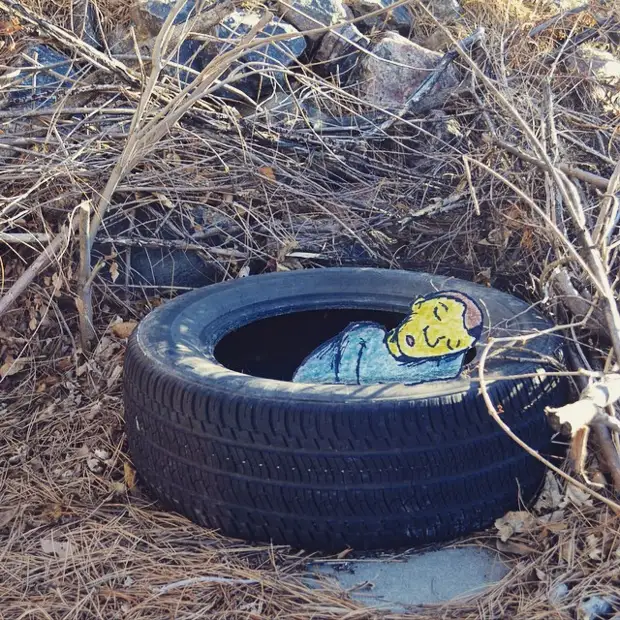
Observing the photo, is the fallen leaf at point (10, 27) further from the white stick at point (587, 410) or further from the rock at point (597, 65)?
the white stick at point (587, 410)

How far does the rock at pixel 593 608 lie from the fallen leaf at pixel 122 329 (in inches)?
78.7

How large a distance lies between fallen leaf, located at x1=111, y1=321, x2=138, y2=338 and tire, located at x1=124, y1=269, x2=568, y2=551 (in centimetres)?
86

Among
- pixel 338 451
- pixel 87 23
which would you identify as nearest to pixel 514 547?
pixel 338 451

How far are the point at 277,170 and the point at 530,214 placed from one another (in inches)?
45.6

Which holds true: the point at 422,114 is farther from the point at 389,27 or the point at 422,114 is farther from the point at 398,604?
the point at 398,604

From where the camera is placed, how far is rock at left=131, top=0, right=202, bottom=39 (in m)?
4.45

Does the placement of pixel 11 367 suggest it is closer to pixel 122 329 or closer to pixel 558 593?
pixel 122 329

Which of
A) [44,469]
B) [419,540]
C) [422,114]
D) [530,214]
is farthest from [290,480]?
[422,114]

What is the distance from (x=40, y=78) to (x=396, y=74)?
6.05ft

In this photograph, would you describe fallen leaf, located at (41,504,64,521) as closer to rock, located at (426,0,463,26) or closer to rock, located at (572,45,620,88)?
rock, located at (572,45,620,88)

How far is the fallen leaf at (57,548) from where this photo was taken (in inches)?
89.3

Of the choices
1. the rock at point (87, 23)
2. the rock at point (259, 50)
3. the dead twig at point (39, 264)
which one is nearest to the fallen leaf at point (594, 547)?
the dead twig at point (39, 264)

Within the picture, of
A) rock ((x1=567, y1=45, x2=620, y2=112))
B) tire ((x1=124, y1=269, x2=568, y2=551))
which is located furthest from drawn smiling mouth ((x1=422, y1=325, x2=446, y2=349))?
rock ((x1=567, y1=45, x2=620, y2=112))

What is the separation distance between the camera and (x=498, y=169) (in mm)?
3742
